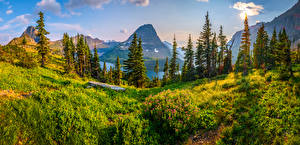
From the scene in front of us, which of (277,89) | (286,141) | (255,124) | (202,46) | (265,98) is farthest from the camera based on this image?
(202,46)

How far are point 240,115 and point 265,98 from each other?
7.87 ft

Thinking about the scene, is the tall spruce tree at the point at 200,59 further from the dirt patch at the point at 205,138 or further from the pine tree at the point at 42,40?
the pine tree at the point at 42,40

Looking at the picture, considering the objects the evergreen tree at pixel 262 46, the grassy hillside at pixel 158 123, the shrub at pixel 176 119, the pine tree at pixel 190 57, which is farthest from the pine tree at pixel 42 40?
the evergreen tree at pixel 262 46

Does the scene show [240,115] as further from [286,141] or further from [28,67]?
[28,67]

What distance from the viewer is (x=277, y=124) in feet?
16.3

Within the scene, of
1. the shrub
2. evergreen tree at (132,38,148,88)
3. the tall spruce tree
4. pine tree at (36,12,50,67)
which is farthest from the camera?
the tall spruce tree

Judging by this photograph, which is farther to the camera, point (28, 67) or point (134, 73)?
point (134, 73)

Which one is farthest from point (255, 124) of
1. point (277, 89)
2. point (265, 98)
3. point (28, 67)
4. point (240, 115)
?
point (28, 67)

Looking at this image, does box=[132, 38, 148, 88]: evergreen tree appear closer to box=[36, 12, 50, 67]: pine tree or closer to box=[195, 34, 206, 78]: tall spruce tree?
box=[195, 34, 206, 78]: tall spruce tree

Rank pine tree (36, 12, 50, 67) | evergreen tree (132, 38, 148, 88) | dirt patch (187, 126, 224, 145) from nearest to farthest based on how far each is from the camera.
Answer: dirt patch (187, 126, 224, 145), pine tree (36, 12, 50, 67), evergreen tree (132, 38, 148, 88)

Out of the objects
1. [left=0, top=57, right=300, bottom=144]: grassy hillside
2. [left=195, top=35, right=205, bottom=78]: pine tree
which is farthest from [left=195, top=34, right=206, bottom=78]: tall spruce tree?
[left=0, top=57, right=300, bottom=144]: grassy hillside

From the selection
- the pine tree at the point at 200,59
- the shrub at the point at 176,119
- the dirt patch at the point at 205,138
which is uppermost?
the pine tree at the point at 200,59

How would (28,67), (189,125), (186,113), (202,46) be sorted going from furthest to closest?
(202,46)
(28,67)
(186,113)
(189,125)

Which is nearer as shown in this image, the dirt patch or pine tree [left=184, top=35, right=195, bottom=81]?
the dirt patch
